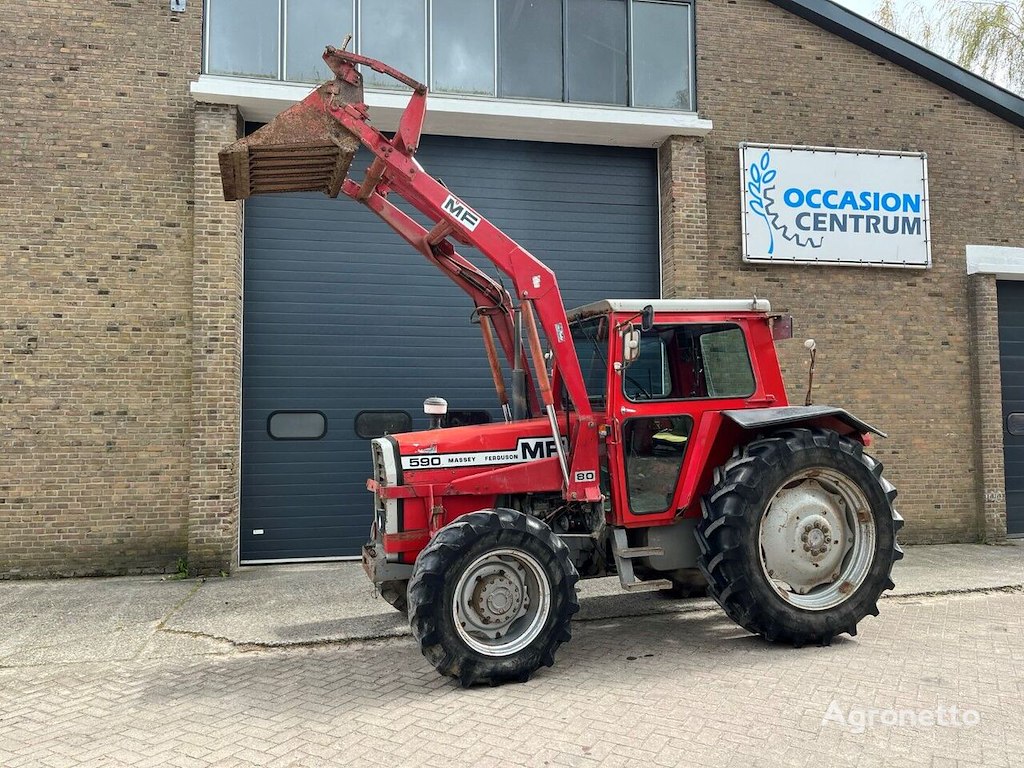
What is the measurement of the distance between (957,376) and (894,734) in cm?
809

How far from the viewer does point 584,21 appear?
981 cm

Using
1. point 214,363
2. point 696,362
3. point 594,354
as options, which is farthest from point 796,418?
point 214,363

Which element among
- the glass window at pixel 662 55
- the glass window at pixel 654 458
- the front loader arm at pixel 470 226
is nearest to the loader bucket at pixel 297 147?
the front loader arm at pixel 470 226

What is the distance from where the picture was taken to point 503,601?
15.6 ft

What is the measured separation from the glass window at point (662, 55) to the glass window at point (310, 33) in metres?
3.87

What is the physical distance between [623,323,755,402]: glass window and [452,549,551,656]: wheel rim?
68.9 inches

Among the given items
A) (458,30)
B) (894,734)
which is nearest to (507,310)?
(894,734)

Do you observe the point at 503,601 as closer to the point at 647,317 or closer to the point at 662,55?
the point at 647,317

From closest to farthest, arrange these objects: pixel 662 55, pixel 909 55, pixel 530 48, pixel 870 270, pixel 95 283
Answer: pixel 95 283, pixel 530 48, pixel 662 55, pixel 870 270, pixel 909 55

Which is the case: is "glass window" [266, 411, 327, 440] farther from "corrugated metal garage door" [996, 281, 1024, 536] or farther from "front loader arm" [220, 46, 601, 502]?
"corrugated metal garage door" [996, 281, 1024, 536]

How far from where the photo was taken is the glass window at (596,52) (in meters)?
9.72

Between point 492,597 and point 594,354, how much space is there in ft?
6.52

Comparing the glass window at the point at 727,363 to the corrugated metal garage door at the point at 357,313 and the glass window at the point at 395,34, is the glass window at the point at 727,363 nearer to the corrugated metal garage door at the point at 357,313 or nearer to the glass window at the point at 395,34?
the corrugated metal garage door at the point at 357,313

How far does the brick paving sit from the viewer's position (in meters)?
3.67
